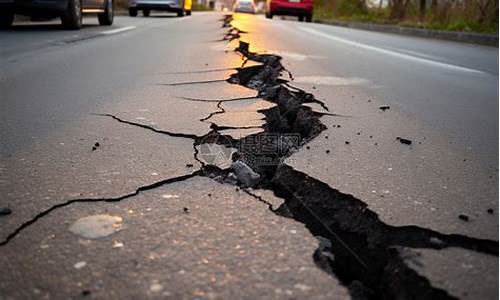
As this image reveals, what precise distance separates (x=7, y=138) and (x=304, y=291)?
1.69 meters

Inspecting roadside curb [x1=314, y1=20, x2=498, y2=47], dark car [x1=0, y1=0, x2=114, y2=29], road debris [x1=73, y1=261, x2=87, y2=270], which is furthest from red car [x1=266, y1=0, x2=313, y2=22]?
road debris [x1=73, y1=261, x2=87, y2=270]

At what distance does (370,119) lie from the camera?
2771mm

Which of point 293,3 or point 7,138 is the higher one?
point 293,3

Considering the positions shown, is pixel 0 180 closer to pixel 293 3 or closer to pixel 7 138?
pixel 7 138

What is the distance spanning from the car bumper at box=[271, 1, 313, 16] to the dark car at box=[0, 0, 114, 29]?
11258mm

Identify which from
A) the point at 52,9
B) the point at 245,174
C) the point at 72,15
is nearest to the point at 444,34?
the point at 72,15

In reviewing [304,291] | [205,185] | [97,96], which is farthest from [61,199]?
[97,96]

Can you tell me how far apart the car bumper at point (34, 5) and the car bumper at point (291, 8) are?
42.9ft

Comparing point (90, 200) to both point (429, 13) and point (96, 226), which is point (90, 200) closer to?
point (96, 226)

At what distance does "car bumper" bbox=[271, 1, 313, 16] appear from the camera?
63.4ft

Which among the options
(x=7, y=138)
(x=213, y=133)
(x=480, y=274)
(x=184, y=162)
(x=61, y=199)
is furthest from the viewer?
(x=213, y=133)

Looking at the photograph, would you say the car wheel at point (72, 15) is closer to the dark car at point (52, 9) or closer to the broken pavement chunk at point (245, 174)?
the dark car at point (52, 9)

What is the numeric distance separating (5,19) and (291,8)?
1319cm

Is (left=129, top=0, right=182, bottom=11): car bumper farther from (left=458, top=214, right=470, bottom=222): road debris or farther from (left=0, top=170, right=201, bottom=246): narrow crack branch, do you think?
(left=458, top=214, right=470, bottom=222): road debris
